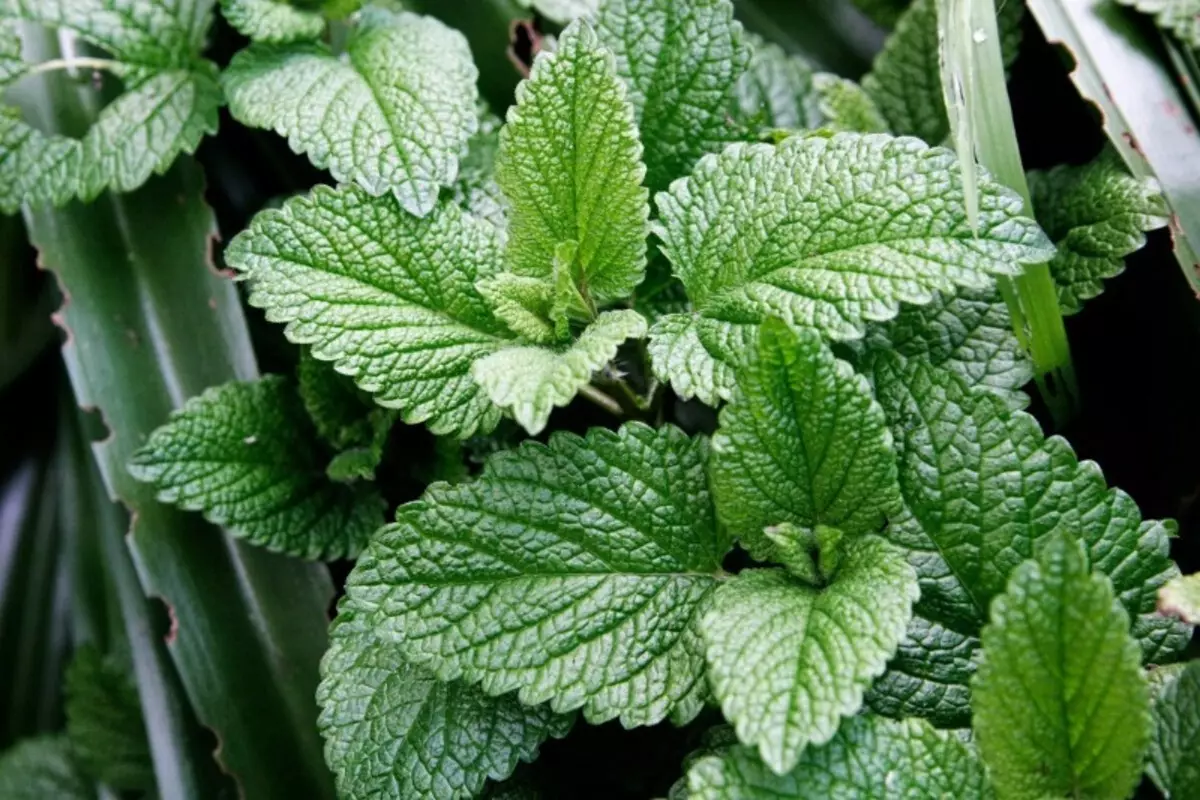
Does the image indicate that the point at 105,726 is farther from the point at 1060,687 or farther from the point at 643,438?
the point at 1060,687

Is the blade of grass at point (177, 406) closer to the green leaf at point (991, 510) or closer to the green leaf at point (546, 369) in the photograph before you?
the green leaf at point (546, 369)

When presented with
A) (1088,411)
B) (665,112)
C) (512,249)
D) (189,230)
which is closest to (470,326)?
(512,249)

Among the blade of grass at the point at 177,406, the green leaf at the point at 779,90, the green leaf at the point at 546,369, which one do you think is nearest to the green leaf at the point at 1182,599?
the green leaf at the point at 546,369

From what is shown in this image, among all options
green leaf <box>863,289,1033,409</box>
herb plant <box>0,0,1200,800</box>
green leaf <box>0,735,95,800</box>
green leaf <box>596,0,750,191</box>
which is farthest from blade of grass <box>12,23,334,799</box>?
Result: green leaf <box>863,289,1033,409</box>

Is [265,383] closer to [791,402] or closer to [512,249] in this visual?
[512,249]

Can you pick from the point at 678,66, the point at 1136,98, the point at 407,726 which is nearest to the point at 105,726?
the point at 407,726

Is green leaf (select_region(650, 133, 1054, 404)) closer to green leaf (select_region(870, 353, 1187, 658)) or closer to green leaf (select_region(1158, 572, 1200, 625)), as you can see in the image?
green leaf (select_region(870, 353, 1187, 658))

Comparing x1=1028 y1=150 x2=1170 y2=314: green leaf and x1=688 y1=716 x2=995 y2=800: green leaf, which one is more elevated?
x1=1028 y1=150 x2=1170 y2=314: green leaf
